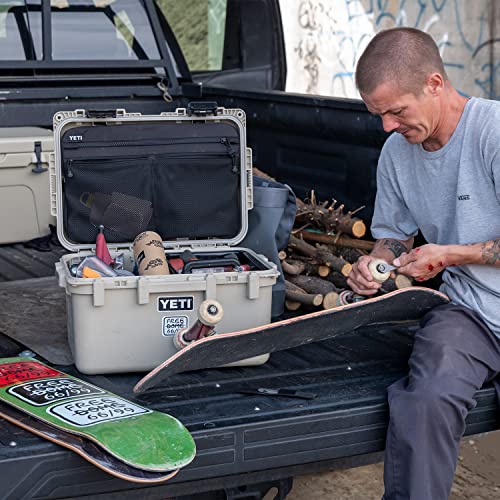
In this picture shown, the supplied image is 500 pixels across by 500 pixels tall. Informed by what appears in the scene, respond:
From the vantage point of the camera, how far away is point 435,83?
2594 mm

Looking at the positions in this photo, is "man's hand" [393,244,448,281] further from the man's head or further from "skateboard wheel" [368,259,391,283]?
the man's head

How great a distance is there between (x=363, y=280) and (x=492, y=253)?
0.37 metres

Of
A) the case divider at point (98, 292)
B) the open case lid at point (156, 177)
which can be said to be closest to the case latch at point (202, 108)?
the open case lid at point (156, 177)

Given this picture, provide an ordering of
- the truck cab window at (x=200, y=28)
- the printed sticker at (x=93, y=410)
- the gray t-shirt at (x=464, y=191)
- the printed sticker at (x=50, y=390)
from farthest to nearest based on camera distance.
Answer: the truck cab window at (x=200, y=28) < the gray t-shirt at (x=464, y=191) < the printed sticker at (x=50, y=390) < the printed sticker at (x=93, y=410)

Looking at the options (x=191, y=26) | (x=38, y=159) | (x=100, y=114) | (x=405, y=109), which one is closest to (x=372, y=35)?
(x=191, y=26)

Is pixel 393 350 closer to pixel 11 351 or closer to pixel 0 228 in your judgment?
pixel 11 351

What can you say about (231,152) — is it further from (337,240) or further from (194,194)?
(337,240)

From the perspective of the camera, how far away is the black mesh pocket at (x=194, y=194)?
318cm

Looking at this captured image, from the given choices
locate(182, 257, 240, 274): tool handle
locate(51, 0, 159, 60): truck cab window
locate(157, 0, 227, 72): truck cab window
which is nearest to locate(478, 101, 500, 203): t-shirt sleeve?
locate(182, 257, 240, 274): tool handle

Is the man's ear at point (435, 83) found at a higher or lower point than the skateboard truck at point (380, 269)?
higher

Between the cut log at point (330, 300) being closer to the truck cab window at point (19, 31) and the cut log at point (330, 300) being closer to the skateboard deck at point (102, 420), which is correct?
the skateboard deck at point (102, 420)

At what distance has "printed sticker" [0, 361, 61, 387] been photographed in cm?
240

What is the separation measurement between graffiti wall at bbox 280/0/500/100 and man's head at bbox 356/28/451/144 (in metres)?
5.32

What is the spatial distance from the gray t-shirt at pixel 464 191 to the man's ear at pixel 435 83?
125mm
